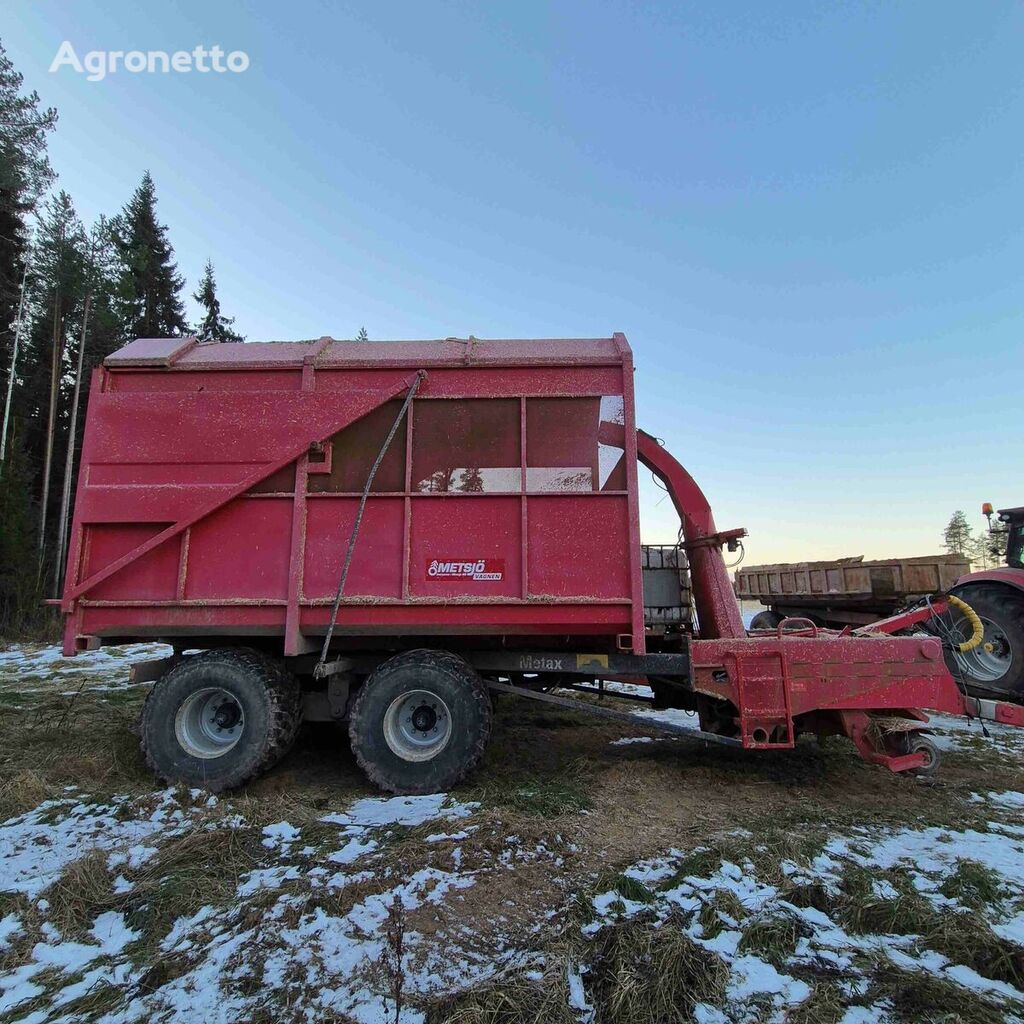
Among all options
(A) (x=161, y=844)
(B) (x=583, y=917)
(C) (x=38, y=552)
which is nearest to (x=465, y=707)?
(B) (x=583, y=917)

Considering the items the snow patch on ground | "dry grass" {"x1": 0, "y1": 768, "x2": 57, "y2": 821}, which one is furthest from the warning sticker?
"dry grass" {"x1": 0, "y1": 768, "x2": 57, "y2": 821}

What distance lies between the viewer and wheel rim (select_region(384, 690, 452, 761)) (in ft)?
14.0

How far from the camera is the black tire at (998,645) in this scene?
634 cm

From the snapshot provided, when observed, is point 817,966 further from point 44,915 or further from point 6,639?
point 6,639

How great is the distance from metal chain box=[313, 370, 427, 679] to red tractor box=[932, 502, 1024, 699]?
6.39 meters

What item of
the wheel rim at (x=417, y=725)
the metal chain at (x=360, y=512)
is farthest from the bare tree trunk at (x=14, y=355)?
the wheel rim at (x=417, y=725)

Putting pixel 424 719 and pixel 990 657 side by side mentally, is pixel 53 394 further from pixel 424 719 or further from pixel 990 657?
pixel 990 657

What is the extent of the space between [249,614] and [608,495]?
3.06 metres

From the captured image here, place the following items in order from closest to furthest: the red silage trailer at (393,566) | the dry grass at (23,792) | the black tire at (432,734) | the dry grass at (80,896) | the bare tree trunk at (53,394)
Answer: the dry grass at (80,896) < the dry grass at (23,792) < the black tire at (432,734) < the red silage trailer at (393,566) < the bare tree trunk at (53,394)

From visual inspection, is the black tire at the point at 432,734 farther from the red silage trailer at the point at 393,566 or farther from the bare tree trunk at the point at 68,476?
the bare tree trunk at the point at 68,476

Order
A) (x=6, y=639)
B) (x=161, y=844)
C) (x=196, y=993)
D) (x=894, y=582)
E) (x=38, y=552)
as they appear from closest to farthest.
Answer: (x=196, y=993), (x=161, y=844), (x=894, y=582), (x=6, y=639), (x=38, y=552)

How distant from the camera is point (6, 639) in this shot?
46.0ft

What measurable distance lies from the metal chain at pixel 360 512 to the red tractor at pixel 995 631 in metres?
6.39

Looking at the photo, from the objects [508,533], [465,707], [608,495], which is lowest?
[465,707]
